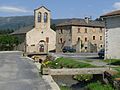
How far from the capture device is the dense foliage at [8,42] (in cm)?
9148

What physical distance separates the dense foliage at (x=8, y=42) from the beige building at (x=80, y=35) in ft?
36.6

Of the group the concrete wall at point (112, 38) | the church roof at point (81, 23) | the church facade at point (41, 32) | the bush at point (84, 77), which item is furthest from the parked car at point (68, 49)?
the bush at point (84, 77)

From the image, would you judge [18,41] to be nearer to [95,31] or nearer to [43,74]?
[95,31]

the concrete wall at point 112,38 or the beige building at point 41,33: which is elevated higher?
the beige building at point 41,33

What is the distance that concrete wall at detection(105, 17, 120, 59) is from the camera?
3803cm

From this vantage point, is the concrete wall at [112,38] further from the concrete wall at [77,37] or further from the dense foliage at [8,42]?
the dense foliage at [8,42]

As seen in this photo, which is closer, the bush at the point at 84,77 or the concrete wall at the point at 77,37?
the bush at the point at 84,77

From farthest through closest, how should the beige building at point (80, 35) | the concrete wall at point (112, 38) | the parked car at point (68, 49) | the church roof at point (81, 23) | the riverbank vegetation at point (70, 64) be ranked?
1. the church roof at point (81, 23)
2. the beige building at point (80, 35)
3. the parked car at point (68, 49)
4. the concrete wall at point (112, 38)
5. the riverbank vegetation at point (70, 64)

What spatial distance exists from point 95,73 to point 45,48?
4999 centimetres

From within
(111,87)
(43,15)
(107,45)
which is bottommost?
(111,87)

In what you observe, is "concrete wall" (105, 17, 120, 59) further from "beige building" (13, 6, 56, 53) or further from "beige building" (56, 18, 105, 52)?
"beige building" (56, 18, 105, 52)

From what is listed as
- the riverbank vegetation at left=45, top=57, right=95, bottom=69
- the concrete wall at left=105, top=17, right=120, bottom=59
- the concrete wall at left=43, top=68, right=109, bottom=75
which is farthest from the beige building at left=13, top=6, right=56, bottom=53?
the concrete wall at left=43, top=68, right=109, bottom=75

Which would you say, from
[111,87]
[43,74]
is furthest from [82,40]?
[111,87]

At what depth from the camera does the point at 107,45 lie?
3938 centimetres
